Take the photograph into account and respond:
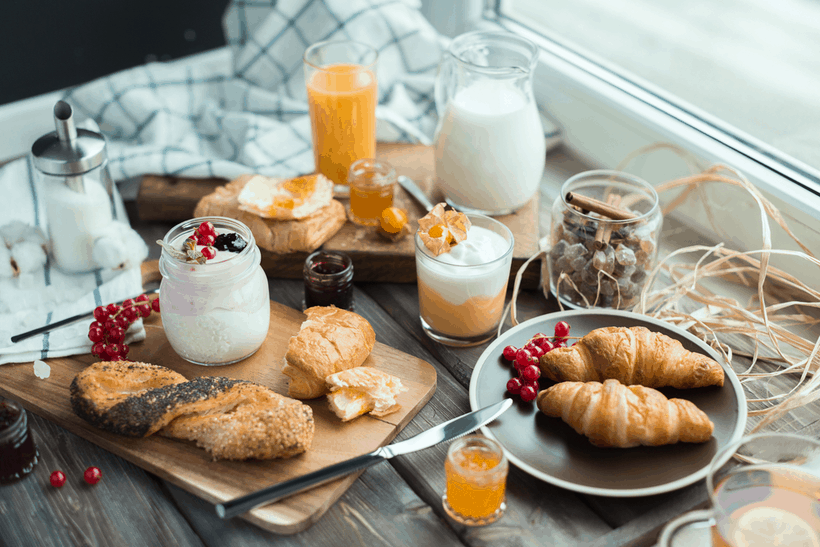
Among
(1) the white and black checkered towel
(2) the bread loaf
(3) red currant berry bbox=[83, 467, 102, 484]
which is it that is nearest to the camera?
(3) red currant berry bbox=[83, 467, 102, 484]

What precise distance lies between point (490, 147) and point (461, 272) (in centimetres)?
39

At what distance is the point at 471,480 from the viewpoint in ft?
3.06

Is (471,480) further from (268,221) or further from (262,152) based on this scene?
(262,152)

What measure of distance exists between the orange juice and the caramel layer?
1.61 ft

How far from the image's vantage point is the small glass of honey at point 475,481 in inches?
36.9

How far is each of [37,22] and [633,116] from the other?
1572 mm

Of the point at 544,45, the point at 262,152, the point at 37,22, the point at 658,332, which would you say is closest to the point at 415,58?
the point at 544,45

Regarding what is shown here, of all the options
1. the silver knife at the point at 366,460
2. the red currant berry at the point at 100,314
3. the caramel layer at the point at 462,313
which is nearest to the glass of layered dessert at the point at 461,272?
the caramel layer at the point at 462,313

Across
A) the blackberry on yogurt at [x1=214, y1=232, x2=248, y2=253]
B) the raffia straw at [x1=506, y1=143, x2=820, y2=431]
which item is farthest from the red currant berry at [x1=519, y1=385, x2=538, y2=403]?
the blackberry on yogurt at [x1=214, y1=232, x2=248, y2=253]

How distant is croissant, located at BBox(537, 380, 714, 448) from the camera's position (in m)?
1.01

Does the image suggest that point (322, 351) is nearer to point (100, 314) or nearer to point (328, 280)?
point (328, 280)

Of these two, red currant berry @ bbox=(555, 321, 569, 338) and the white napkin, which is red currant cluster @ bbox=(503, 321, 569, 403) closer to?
red currant berry @ bbox=(555, 321, 569, 338)

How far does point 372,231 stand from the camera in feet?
5.04

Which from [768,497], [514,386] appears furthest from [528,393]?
[768,497]
